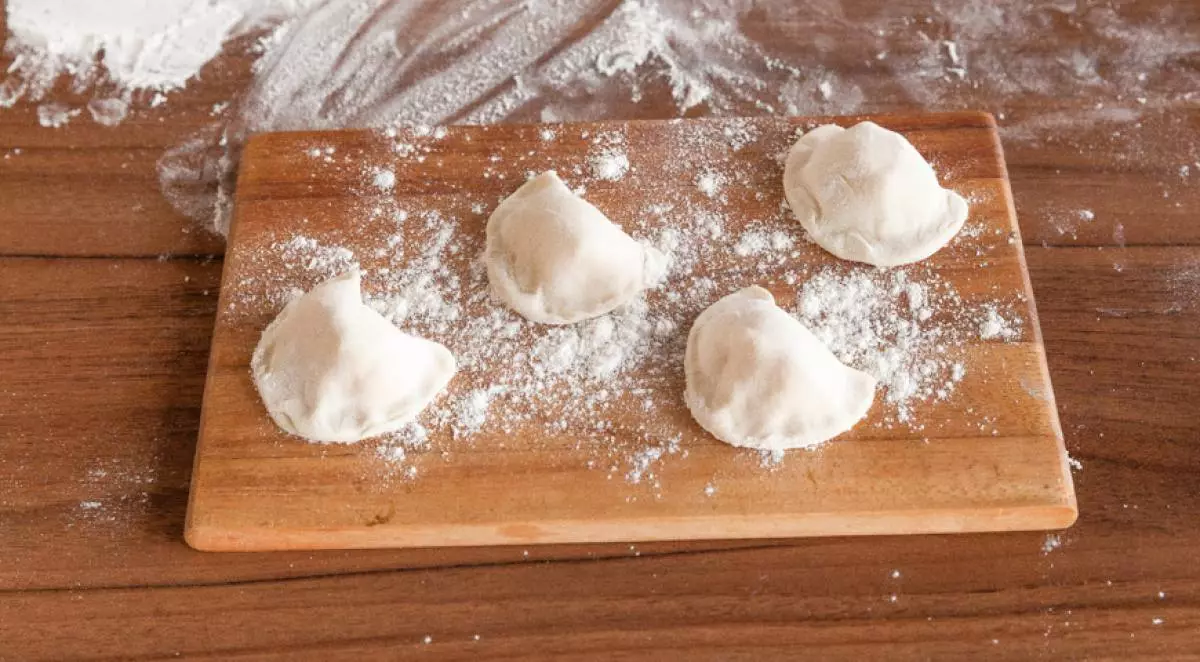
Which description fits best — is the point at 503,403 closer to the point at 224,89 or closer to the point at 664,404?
the point at 664,404

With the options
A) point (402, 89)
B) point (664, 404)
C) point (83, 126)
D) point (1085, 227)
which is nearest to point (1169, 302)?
point (1085, 227)

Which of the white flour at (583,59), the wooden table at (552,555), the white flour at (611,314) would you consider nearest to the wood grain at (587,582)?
the wooden table at (552,555)

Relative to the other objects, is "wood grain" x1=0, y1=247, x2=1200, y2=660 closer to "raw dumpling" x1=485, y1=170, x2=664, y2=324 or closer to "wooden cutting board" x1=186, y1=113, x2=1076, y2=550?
"wooden cutting board" x1=186, y1=113, x2=1076, y2=550

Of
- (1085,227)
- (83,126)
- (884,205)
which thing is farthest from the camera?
(83,126)

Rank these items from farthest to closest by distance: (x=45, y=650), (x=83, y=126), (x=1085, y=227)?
(x=83, y=126) → (x=1085, y=227) → (x=45, y=650)

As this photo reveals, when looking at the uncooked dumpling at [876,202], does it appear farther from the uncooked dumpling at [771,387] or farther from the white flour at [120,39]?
the white flour at [120,39]

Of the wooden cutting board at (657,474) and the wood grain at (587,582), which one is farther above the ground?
the wooden cutting board at (657,474)

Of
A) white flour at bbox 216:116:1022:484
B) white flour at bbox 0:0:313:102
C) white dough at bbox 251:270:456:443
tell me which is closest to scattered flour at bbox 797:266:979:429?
white flour at bbox 216:116:1022:484
